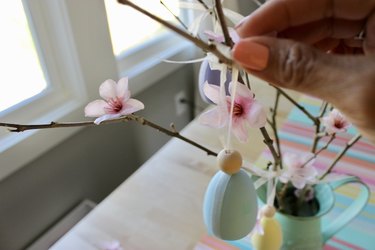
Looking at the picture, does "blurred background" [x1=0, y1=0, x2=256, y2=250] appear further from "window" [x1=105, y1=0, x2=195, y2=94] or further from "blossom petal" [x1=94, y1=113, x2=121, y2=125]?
"blossom petal" [x1=94, y1=113, x2=121, y2=125]

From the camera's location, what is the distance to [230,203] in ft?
1.45

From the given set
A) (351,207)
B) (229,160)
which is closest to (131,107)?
(229,160)

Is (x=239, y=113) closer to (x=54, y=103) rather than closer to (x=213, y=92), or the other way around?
(x=213, y=92)

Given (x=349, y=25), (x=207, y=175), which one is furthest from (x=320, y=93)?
(x=207, y=175)

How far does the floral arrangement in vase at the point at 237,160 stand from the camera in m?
0.36

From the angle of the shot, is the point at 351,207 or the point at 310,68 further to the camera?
the point at 351,207

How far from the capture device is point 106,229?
2.23ft

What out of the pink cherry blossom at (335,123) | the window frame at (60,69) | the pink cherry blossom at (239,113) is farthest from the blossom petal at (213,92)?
the window frame at (60,69)

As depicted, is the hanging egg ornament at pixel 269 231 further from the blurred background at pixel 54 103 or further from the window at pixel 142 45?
the window at pixel 142 45

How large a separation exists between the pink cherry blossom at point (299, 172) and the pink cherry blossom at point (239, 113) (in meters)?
0.16

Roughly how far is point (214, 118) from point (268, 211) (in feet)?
0.68

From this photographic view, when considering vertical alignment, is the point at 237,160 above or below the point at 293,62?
below

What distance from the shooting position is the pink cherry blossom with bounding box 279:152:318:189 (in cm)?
50

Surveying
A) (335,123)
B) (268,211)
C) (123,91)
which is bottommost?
(268,211)
